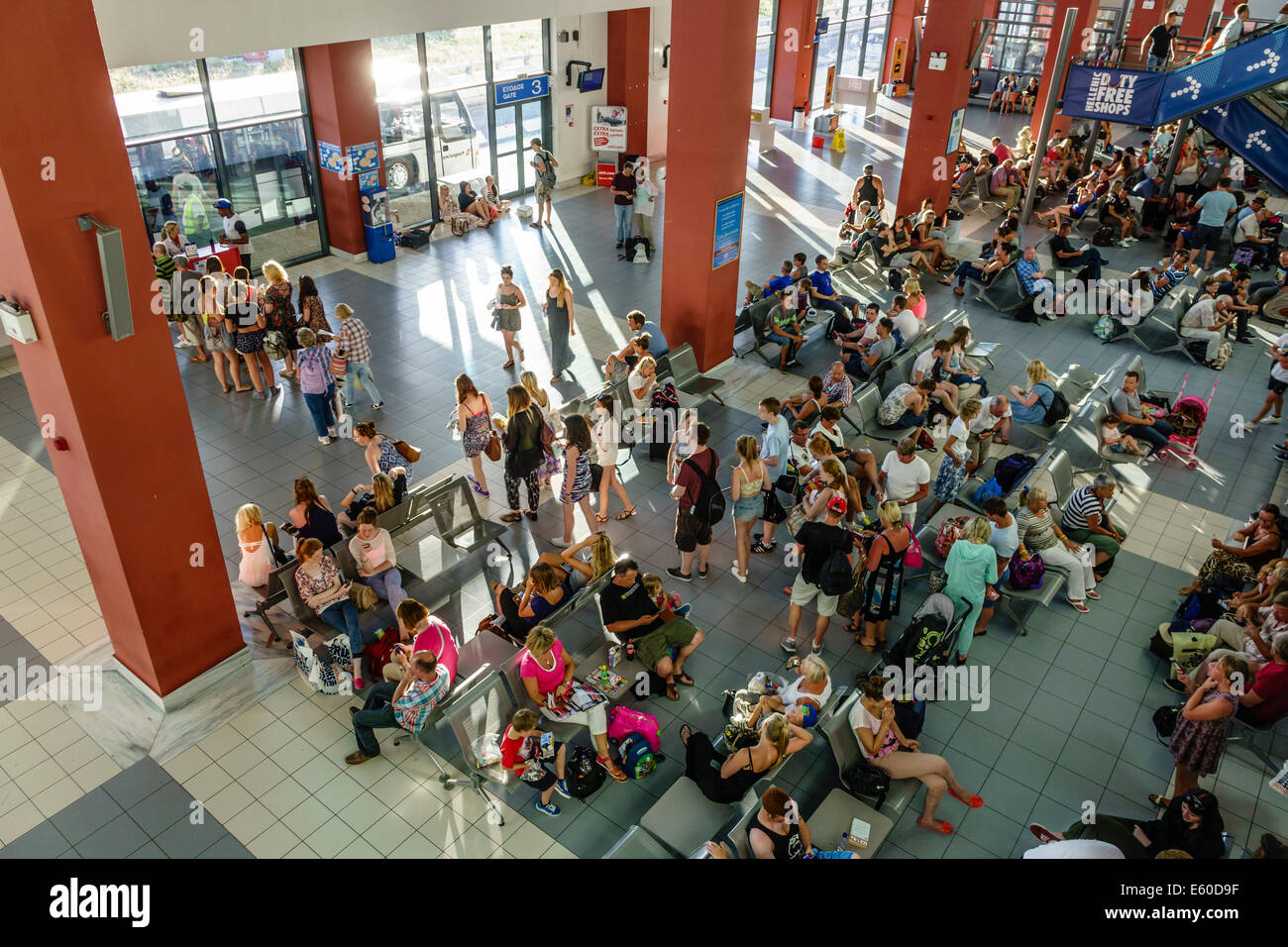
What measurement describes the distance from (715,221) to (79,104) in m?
7.32

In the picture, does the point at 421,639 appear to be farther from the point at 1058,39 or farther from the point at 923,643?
the point at 1058,39

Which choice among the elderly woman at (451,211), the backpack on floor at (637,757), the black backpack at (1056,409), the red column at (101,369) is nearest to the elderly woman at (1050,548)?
the black backpack at (1056,409)

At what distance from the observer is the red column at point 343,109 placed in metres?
13.8

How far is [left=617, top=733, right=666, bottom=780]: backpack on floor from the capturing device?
6.40m

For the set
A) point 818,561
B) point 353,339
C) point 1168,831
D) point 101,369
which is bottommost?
point 1168,831

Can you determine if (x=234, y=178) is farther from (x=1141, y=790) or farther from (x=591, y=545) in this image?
(x=1141, y=790)

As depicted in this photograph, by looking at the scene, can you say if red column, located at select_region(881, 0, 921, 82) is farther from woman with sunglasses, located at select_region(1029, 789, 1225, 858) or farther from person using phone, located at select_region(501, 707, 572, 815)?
person using phone, located at select_region(501, 707, 572, 815)

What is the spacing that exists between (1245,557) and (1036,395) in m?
2.96

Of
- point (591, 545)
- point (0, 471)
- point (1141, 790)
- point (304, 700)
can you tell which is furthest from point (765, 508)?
point (0, 471)

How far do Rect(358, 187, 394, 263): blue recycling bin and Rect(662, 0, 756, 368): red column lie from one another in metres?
5.94

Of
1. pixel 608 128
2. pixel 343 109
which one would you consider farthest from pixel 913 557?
pixel 608 128

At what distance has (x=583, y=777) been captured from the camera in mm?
6250

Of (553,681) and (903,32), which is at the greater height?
(903,32)

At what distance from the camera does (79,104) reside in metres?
5.09
